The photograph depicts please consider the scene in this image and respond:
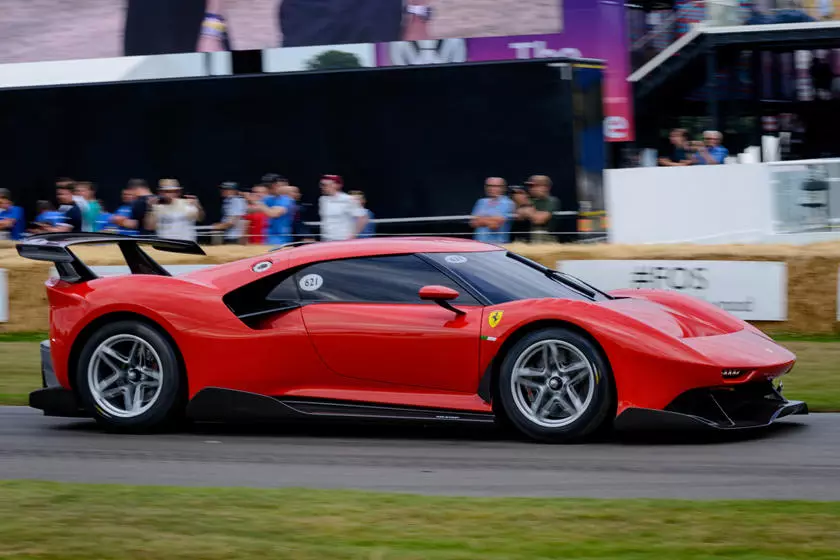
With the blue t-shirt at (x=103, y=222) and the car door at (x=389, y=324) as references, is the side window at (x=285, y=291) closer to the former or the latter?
the car door at (x=389, y=324)

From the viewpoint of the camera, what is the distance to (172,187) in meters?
16.1

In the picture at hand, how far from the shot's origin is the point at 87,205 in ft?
56.0

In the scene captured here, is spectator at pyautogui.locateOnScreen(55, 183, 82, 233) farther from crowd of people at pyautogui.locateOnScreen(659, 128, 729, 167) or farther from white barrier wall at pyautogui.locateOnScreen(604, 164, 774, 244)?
crowd of people at pyautogui.locateOnScreen(659, 128, 729, 167)

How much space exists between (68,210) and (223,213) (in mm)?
1878

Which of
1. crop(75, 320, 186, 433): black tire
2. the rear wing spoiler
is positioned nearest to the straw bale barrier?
the rear wing spoiler

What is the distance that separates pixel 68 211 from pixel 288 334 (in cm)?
967

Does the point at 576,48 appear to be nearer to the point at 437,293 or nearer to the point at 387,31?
the point at 387,31

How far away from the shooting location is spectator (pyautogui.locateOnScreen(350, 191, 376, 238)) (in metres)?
16.0

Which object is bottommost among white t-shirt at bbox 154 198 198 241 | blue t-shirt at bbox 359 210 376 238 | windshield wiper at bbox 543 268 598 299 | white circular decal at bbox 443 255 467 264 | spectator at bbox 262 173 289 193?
windshield wiper at bbox 543 268 598 299

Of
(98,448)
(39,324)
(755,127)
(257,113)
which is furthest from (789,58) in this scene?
(98,448)

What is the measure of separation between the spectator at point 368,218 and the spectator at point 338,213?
16 centimetres

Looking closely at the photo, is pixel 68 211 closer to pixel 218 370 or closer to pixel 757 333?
pixel 218 370

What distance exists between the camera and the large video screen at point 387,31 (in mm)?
21219

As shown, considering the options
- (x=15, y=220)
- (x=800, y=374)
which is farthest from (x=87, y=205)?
(x=800, y=374)
